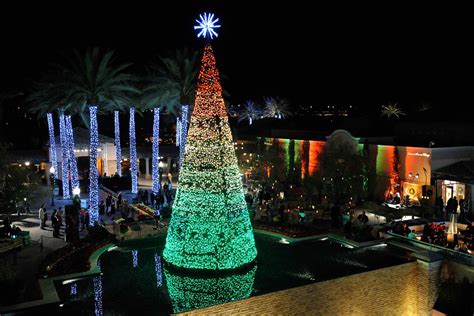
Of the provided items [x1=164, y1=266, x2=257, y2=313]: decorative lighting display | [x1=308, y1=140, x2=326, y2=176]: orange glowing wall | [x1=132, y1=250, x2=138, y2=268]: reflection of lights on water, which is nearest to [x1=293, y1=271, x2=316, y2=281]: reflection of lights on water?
[x1=164, y1=266, x2=257, y2=313]: decorative lighting display

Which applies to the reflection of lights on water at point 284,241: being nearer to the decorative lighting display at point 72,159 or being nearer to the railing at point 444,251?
the railing at point 444,251

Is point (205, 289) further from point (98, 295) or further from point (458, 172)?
point (458, 172)

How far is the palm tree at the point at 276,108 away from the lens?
71000 mm

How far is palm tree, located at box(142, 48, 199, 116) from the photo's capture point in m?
30.0

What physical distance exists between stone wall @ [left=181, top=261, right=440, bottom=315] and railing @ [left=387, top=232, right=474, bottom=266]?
847mm

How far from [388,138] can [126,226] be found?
2130 centimetres

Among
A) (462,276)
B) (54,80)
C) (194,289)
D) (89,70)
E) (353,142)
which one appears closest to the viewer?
(194,289)

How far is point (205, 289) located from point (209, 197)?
266cm

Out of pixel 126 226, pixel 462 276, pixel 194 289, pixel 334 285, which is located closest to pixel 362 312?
pixel 334 285

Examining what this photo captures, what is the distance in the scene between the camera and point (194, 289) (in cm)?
1270

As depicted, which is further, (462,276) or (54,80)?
(54,80)

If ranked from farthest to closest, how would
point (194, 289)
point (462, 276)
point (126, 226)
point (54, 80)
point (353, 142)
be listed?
point (353, 142) < point (54, 80) < point (126, 226) < point (462, 276) < point (194, 289)

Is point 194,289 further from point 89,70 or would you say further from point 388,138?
point 388,138

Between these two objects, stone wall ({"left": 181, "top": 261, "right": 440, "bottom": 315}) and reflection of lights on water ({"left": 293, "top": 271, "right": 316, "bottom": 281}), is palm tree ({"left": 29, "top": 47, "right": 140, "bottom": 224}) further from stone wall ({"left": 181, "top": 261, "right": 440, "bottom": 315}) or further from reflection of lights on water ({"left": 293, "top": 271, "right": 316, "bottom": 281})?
stone wall ({"left": 181, "top": 261, "right": 440, "bottom": 315})
